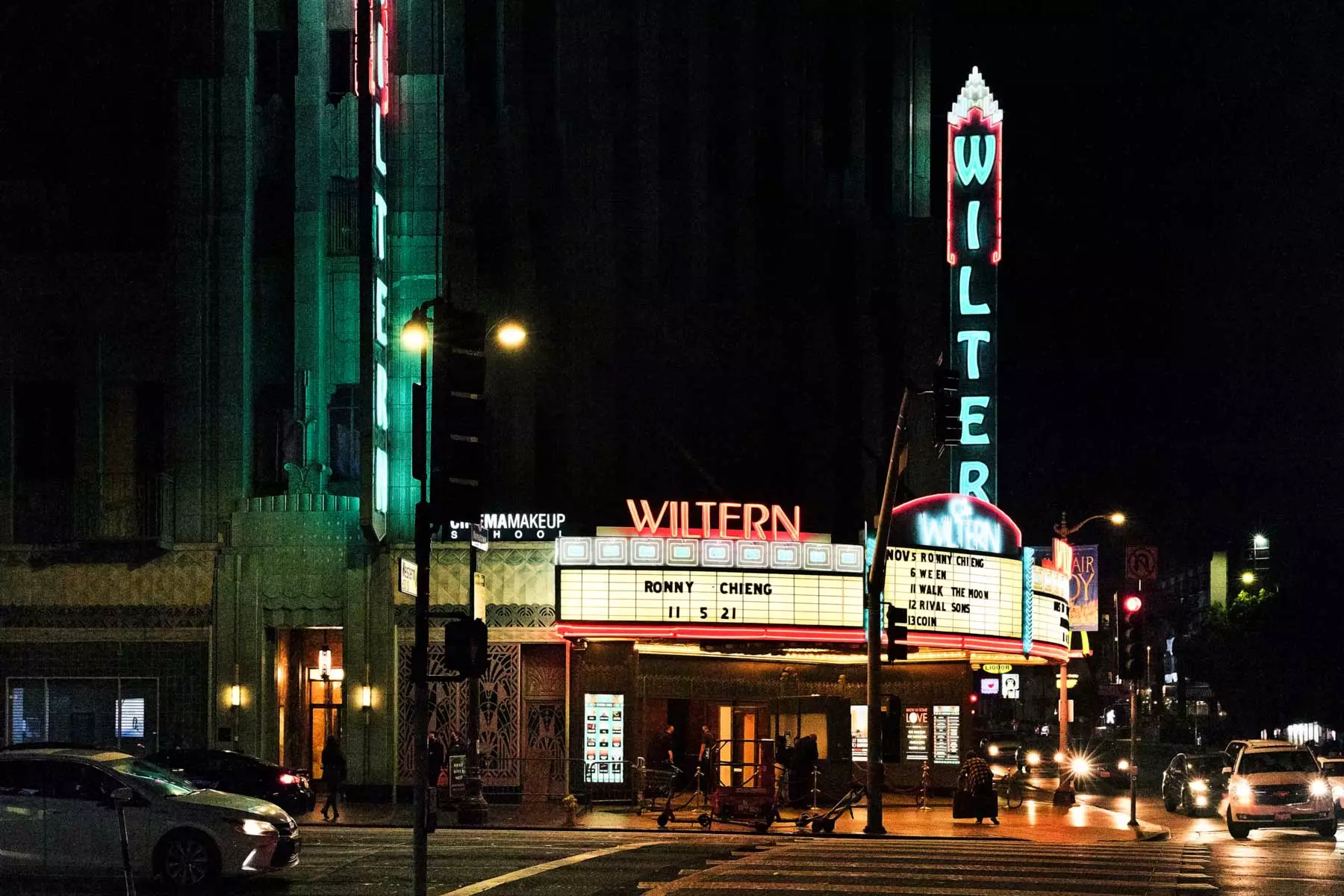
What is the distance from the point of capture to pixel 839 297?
149 ft

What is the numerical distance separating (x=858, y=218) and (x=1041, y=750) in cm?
3223

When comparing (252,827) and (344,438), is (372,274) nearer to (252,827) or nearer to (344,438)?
(344,438)

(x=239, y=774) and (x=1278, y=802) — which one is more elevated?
(x=239, y=774)

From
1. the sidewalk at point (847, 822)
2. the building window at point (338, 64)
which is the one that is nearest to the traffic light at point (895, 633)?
the sidewalk at point (847, 822)

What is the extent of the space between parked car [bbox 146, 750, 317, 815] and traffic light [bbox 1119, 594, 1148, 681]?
54.7 feet

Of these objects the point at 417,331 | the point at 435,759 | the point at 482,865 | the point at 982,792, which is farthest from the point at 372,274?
the point at 982,792

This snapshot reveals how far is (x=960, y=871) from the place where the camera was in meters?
21.2

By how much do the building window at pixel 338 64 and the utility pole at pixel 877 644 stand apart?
16.6 metres

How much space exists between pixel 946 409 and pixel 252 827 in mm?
13254

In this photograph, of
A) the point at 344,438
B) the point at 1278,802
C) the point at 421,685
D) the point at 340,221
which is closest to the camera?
the point at 421,685

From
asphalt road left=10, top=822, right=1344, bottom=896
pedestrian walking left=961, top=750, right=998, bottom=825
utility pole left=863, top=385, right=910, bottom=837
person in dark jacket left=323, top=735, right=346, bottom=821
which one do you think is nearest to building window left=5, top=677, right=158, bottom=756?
person in dark jacket left=323, top=735, right=346, bottom=821

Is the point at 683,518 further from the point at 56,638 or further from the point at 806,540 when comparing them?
the point at 56,638

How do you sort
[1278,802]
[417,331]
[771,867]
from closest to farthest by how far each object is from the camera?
[417,331] → [771,867] → [1278,802]

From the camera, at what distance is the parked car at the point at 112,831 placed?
1848cm
